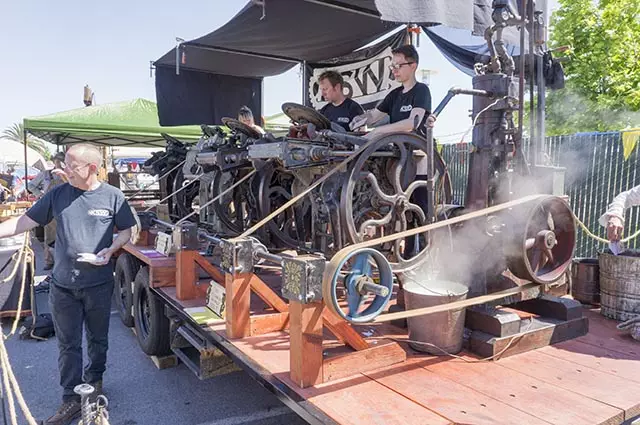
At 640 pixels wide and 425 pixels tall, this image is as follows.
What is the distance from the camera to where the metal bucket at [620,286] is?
291 cm

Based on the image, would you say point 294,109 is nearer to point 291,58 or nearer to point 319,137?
point 319,137

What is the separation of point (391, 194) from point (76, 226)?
2021 mm

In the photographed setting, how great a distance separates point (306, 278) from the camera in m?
2.04

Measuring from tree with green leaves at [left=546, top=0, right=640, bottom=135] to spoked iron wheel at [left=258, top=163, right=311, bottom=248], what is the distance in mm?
9844

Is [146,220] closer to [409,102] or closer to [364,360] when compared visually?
[409,102]

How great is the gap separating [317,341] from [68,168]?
6.65 ft

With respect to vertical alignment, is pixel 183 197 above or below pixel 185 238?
above

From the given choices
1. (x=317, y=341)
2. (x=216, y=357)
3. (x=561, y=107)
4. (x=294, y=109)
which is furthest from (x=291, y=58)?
(x=561, y=107)

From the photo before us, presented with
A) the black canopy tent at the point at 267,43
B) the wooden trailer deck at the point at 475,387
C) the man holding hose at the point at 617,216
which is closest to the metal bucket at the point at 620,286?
the man holding hose at the point at 617,216

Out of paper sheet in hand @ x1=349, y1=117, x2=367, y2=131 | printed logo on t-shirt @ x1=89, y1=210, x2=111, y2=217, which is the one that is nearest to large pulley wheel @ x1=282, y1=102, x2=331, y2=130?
paper sheet in hand @ x1=349, y1=117, x2=367, y2=131

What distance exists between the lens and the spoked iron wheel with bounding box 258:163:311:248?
4059 mm

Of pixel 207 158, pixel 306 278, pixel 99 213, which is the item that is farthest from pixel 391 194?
pixel 207 158

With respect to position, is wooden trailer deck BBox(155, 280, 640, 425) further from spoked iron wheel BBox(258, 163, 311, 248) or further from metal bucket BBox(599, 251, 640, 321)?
spoked iron wheel BBox(258, 163, 311, 248)

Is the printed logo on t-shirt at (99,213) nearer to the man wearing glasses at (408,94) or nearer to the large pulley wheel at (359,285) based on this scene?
the man wearing glasses at (408,94)
